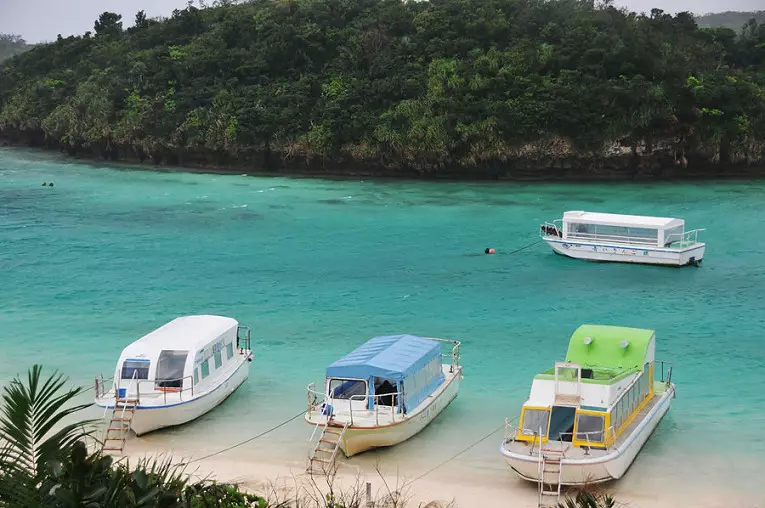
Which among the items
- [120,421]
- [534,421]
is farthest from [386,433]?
[120,421]

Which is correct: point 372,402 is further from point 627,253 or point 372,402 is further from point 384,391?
point 627,253

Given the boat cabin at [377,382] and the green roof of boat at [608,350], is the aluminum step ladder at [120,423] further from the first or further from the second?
the green roof of boat at [608,350]

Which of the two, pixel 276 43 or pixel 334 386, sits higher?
pixel 276 43

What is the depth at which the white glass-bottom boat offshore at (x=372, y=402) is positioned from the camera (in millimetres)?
19438

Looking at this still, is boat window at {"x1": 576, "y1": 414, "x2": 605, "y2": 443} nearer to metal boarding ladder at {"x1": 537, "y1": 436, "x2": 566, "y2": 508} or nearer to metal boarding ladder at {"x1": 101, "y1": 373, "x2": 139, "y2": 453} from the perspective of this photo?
metal boarding ladder at {"x1": 537, "y1": 436, "x2": 566, "y2": 508}

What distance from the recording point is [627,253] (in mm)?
39812

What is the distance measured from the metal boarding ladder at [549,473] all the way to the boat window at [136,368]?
8992 millimetres

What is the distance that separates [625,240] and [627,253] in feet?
3.68

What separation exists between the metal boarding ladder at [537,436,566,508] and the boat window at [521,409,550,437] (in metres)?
0.57

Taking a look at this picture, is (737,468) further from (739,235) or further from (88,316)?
(739,235)

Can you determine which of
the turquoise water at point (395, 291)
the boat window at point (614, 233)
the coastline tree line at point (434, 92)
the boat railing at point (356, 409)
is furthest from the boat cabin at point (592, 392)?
the coastline tree line at point (434, 92)

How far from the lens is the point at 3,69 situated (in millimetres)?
114000

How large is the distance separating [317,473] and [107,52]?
292 ft

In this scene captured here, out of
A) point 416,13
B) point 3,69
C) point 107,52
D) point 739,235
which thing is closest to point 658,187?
point 739,235
